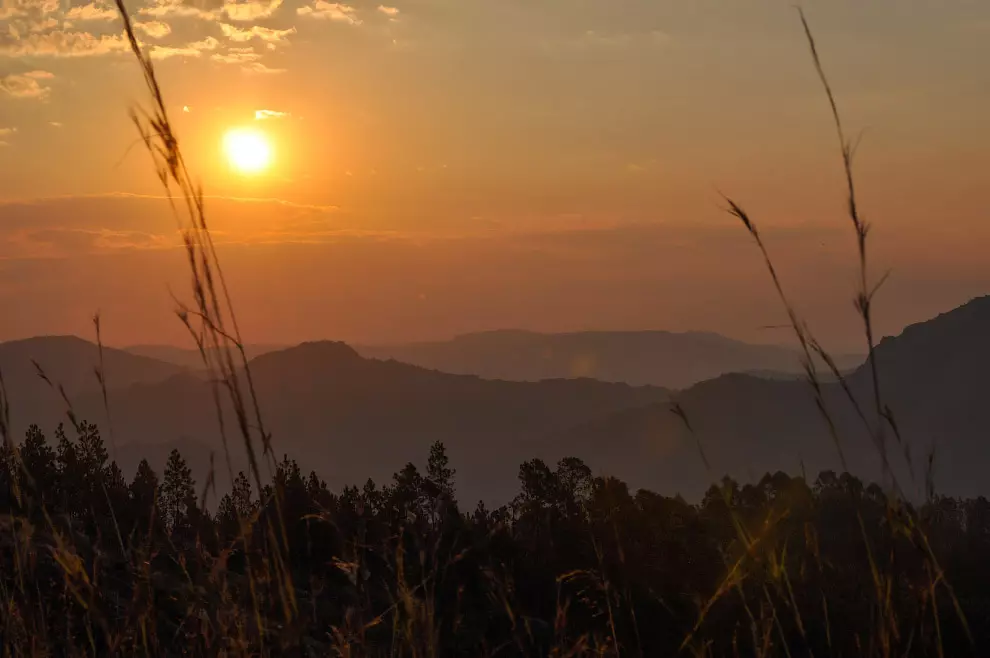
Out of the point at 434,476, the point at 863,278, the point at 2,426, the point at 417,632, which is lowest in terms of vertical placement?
the point at 434,476

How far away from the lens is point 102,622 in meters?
2.27

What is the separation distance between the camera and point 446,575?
43.3 feet

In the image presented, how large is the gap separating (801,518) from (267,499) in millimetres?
1490

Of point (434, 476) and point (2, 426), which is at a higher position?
point (2, 426)

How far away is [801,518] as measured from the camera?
250cm

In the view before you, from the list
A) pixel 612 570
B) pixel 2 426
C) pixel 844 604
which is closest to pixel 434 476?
pixel 612 570

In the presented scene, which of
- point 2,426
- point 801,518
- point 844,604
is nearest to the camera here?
point 801,518

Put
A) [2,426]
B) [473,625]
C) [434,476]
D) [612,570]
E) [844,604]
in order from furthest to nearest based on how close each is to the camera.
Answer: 1. [434,476]
2. [612,570]
3. [844,604]
4. [473,625]
5. [2,426]

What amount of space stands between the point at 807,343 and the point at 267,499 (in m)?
1.61

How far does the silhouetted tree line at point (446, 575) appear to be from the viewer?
7.99 feet

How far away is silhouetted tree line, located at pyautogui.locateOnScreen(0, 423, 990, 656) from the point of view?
2436mm

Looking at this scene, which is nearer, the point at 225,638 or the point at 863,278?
the point at 863,278

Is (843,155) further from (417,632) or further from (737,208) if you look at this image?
(417,632)

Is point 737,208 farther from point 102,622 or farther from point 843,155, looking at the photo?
point 102,622
